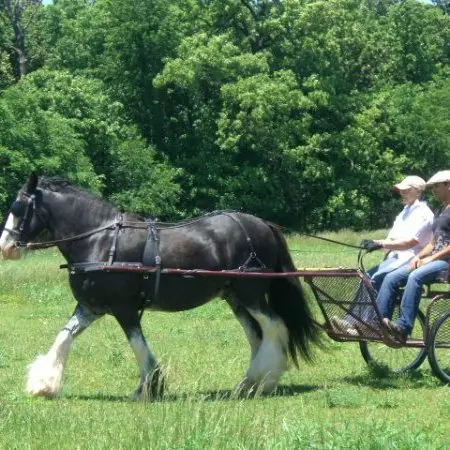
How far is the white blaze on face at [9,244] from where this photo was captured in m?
9.93

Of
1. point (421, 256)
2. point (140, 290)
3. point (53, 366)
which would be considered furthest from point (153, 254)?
point (421, 256)

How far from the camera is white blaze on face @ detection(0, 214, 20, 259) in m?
9.93

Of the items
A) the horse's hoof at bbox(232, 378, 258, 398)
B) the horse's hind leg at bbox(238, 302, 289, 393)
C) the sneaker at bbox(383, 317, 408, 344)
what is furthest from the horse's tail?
the sneaker at bbox(383, 317, 408, 344)

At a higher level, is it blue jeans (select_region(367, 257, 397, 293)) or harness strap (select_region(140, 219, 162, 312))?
harness strap (select_region(140, 219, 162, 312))

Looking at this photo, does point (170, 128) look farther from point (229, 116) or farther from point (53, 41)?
point (53, 41)

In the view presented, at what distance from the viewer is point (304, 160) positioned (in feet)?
164

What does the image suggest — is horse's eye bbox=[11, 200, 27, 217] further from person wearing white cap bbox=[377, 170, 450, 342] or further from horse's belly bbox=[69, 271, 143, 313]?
person wearing white cap bbox=[377, 170, 450, 342]

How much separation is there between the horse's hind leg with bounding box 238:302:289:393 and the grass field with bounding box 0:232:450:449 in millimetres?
217

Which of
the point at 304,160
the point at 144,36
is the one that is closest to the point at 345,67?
the point at 304,160

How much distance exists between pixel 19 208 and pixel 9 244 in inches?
13.6

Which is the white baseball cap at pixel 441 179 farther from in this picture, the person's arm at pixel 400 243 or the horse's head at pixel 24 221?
the horse's head at pixel 24 221

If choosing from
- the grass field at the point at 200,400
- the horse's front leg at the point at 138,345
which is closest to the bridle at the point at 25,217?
the horse's front leg at the point at 138,345

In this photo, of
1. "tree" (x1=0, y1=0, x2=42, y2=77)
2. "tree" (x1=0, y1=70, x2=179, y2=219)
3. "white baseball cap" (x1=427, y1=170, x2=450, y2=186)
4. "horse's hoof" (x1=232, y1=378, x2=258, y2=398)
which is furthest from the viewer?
"tree" (x1=0, y1=0, x2=42, y2=77)

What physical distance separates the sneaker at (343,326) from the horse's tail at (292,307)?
0.29 m
